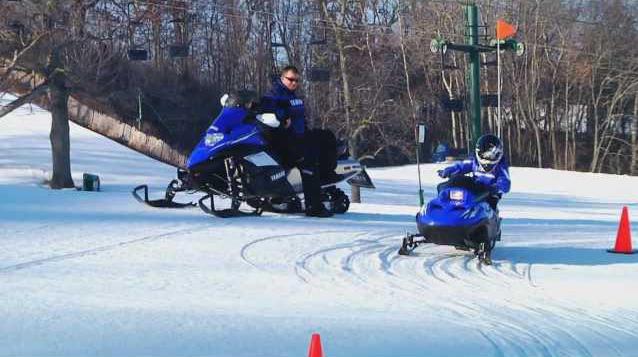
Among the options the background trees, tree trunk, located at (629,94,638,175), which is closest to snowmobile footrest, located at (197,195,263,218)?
the background trees

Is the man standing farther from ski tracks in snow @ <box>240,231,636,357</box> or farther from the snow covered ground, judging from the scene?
ski tracks in snow @ <box>240,231,636,357</box>

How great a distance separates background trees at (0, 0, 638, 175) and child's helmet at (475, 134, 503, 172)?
17.8m

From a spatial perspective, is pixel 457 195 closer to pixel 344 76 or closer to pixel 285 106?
pixel 285 106

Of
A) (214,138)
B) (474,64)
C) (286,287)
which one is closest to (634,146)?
(474,64)

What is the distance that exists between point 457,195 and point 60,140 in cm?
1407

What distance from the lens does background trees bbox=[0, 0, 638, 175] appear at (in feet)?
118

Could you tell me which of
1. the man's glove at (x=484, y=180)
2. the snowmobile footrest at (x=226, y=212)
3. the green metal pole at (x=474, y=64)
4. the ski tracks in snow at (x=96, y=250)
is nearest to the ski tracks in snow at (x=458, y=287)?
the man's glove at (x=484, y=180)

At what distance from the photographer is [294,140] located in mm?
11250

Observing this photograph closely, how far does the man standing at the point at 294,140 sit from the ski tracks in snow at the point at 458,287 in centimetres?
145

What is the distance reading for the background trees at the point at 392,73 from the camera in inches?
1419

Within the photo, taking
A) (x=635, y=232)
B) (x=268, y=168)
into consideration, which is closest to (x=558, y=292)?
(x=268, y=168)

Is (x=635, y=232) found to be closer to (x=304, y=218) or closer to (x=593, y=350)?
(x=304, y=218)

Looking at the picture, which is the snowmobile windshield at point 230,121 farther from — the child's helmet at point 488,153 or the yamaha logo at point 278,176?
the child's helmet at point 488,153

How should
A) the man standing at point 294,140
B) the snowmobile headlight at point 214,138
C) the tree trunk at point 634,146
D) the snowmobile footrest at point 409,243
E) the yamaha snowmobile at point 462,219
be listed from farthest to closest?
the tree trunk at point 634,146 < the man standing at point 294,140 < the snowmobile headlight at point 214,138 < the snowmobile footrest at point 409,243 < the yamaha snowmobile at point 462,219
